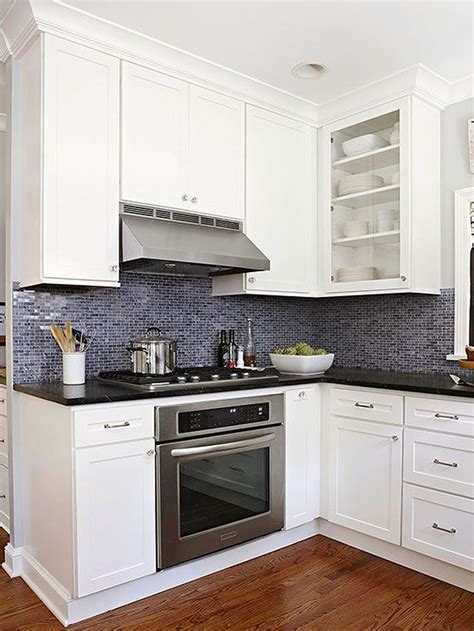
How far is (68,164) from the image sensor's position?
8.05ft

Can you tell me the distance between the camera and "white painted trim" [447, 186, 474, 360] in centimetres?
308

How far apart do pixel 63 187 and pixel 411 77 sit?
193 cm

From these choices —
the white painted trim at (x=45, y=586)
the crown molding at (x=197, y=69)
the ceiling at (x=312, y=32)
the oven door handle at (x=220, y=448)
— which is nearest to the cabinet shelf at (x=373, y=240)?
the crown molding at (x=197, y=69)

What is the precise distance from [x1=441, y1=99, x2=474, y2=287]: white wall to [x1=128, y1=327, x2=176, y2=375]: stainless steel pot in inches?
65.6

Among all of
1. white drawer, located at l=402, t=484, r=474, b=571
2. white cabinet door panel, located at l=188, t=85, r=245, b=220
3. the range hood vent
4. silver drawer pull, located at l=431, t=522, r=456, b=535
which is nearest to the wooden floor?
white drawer, located at l=402, t=484, r=474, b=571

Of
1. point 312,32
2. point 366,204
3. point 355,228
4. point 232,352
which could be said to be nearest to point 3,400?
point 232,352

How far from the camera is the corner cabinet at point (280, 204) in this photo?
3.17 m

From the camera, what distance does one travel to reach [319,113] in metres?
3.48

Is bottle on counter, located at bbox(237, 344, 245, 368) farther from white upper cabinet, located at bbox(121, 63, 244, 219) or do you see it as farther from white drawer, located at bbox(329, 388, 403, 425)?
white upper cabinet, located at bbox(121, 63, 244, 219)

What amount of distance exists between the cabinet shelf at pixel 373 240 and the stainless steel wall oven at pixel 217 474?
3.66 feet

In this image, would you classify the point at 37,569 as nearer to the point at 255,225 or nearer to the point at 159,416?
the point at 159,416

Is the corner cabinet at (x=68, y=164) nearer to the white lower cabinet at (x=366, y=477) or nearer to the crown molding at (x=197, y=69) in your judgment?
the crown molding at (x=197, y=69)

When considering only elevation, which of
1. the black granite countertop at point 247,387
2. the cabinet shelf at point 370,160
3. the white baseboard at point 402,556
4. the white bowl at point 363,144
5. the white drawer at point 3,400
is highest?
the white bowl at point 363,144

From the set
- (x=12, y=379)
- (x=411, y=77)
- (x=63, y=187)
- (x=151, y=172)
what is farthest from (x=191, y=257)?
(x=411, y=77)
